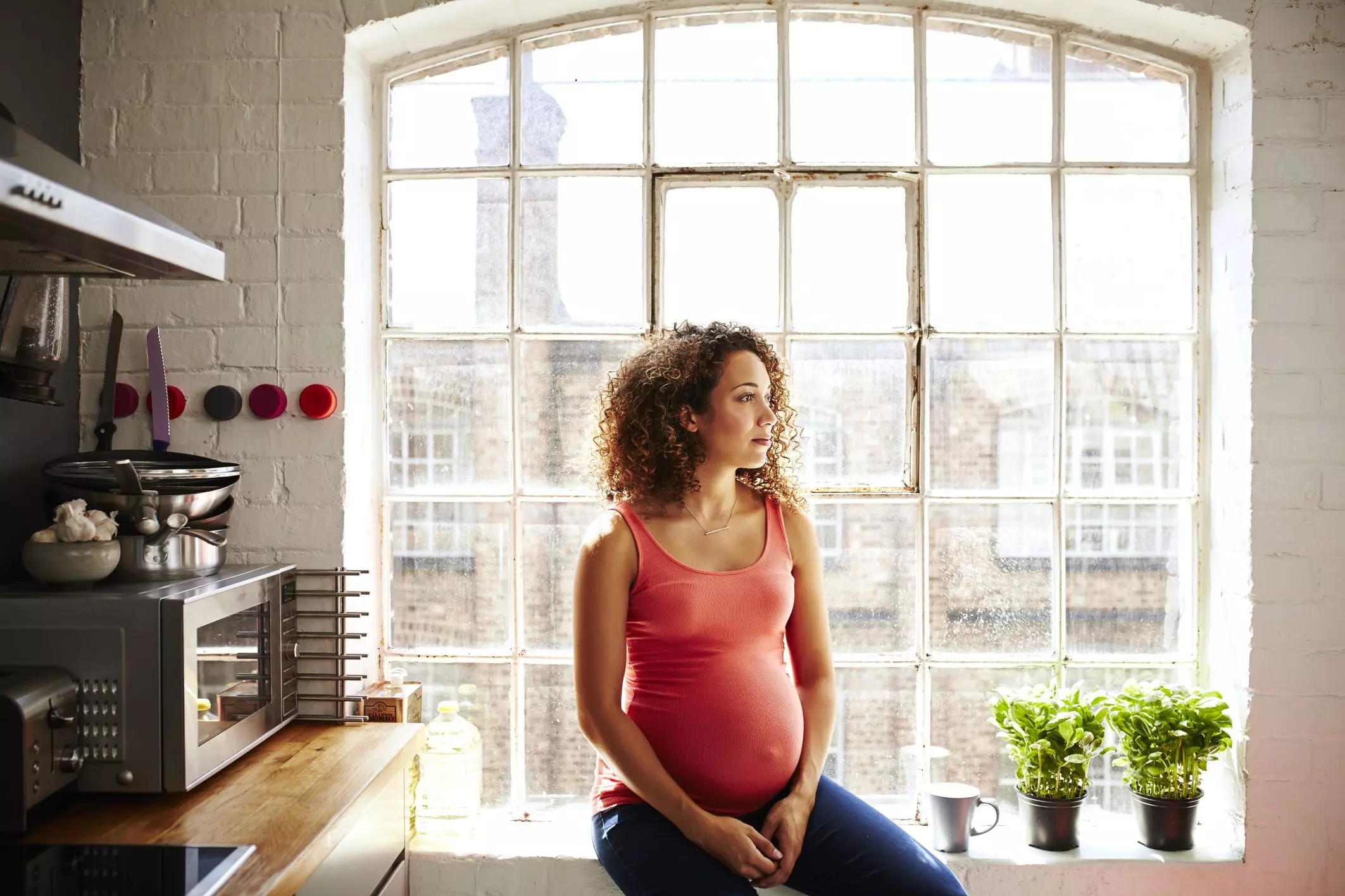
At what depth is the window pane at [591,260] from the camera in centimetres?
217

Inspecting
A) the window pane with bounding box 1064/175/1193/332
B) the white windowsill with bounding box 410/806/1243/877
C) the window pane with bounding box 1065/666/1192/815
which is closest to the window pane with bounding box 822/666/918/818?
the white windowsill with bounding box 410/806/1243/877

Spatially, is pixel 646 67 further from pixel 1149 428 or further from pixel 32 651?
pixel 32 651

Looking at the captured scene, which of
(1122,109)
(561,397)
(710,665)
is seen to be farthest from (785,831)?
(1122,109)

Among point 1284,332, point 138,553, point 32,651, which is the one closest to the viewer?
point 32,651

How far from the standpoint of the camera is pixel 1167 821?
1.98 metres

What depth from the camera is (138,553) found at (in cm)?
161

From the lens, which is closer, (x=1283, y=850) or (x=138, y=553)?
(x=138, y=553)

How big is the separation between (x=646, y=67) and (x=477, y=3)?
390mm

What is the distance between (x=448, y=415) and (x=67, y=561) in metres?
0.83

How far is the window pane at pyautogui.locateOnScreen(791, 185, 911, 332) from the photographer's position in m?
2.16

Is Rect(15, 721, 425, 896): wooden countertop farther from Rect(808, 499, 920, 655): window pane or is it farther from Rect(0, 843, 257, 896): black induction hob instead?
Rect(808, 499, 920, 655): window pane

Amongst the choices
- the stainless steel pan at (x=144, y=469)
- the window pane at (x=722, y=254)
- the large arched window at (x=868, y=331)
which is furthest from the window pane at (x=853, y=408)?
the stainless steel pan at (x=144, y=469)

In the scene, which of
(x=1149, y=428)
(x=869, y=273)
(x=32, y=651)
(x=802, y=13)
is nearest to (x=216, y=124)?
(x=32, y=651)

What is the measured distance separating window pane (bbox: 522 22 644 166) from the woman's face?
67 cm
